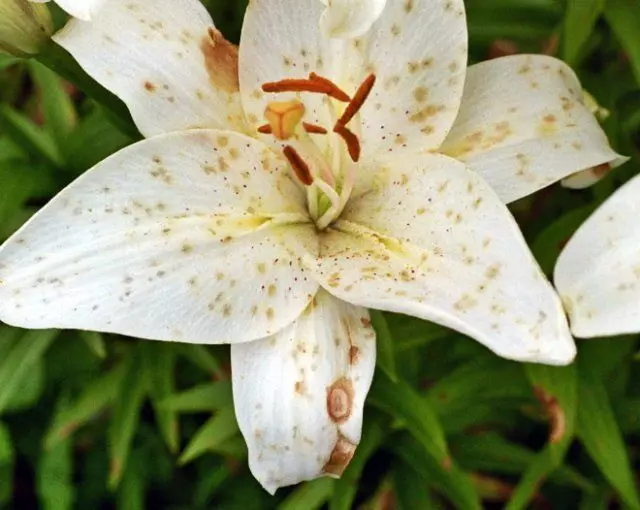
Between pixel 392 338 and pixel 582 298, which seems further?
pixel 392 338

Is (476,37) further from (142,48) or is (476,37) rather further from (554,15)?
(142,48)

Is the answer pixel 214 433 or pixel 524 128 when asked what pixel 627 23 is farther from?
pixel 214 433

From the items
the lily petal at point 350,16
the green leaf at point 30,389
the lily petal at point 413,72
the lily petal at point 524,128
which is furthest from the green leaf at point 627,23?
the green leaf at point 30,389

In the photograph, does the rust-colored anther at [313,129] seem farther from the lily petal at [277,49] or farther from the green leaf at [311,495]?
the green leaf at [311,495]

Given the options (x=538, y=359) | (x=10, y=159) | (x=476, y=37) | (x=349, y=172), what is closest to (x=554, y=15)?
(x=476, y=37)

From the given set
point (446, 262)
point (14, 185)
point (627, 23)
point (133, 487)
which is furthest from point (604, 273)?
point (133, 487)

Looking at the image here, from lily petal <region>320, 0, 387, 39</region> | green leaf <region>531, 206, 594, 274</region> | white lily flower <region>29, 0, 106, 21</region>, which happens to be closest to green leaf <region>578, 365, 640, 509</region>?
green leaf <region>531, 206, 594, 274</region>

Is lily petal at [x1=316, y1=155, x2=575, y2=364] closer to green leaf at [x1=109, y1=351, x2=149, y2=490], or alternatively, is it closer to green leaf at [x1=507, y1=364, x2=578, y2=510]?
green leaf at [x1=507, y1=364, x2=578, y2=510]
